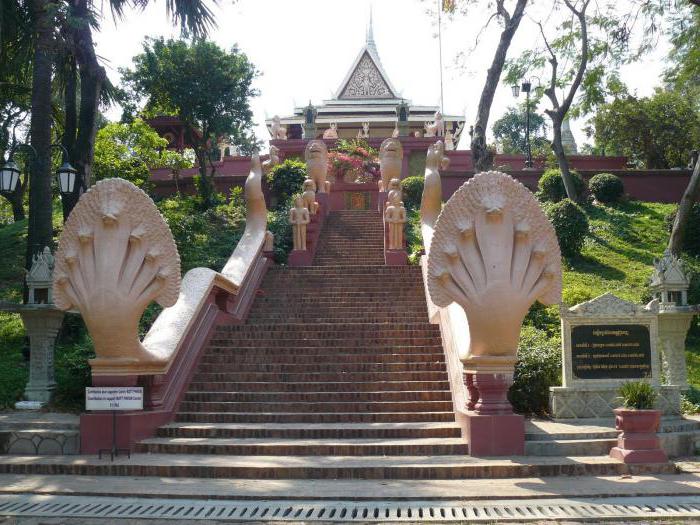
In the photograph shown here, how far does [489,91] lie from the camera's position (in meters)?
17.8

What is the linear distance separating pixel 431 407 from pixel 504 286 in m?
2.25

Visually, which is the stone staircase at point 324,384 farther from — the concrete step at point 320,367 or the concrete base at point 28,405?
the concrete base at point 28,405

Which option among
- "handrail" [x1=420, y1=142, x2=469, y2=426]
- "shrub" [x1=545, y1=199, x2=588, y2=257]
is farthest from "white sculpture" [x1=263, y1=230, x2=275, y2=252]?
"shrub" [x1=545, y1=199, x2=588, y2=257]

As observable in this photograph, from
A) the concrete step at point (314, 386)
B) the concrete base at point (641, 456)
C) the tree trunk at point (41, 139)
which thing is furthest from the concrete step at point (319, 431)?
the tree trunk at point (41, 139)

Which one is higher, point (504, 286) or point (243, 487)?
point (504, 286)

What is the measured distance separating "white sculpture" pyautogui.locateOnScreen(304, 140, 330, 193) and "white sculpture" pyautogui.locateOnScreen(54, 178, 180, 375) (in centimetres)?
1215

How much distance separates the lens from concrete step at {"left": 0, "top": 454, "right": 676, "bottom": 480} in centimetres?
748

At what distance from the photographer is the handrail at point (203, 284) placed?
9.55m

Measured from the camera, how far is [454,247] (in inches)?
325

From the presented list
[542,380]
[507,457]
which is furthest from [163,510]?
[542,380]

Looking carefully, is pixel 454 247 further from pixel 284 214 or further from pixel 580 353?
pixel 284 214

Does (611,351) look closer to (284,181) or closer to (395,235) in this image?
(395,235)

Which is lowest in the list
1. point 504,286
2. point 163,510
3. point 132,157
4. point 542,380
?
point 163,510

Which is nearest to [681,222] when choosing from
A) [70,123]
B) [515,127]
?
[70,123]
